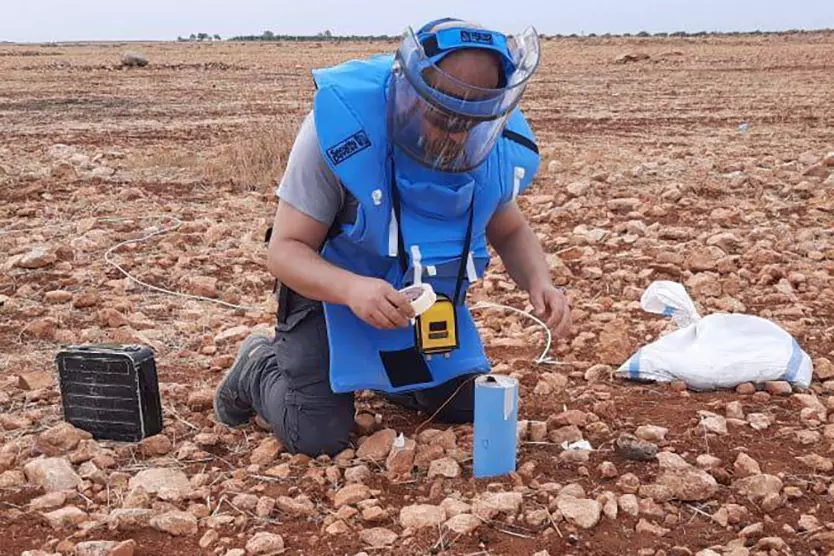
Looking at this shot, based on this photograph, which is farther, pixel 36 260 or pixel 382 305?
pixel 36 260

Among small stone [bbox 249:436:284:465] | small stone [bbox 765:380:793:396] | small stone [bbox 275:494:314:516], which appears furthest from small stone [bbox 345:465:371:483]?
small stone [bbox 765:380:793:396]

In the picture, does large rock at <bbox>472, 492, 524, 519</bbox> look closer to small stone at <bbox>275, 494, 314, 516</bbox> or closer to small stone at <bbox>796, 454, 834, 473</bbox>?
small stone at <bbox>275, 494, 314, 516</bbox>

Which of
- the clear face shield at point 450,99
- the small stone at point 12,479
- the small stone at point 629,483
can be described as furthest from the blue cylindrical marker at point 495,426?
the small stone at point 12,479

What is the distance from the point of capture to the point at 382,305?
2.56 m

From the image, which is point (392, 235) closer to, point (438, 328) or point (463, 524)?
point (438, 328)

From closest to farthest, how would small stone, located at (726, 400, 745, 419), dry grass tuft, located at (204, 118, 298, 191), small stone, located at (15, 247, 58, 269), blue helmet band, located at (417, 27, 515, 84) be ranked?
blue helmet band, located at (417, 27, 515, 84) → small stone, located at (726, 400, 745, 419) → small stone, located at (15, 247, 58, 269) → dry grass tuft, located at (204, 118, 298, 191)

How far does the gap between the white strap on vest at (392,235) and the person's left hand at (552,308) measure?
1.46ft

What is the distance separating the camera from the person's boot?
10.7ft

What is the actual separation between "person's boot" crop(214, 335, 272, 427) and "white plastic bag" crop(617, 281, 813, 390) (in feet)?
4.12

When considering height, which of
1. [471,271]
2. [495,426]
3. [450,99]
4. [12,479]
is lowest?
[12,479]

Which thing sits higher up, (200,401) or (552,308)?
(552,308)

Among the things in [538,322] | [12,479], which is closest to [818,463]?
[538,322]

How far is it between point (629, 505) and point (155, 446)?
1357 millimetres

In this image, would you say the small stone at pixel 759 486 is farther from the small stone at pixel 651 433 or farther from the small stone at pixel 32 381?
the small stone at pixel 32 381
